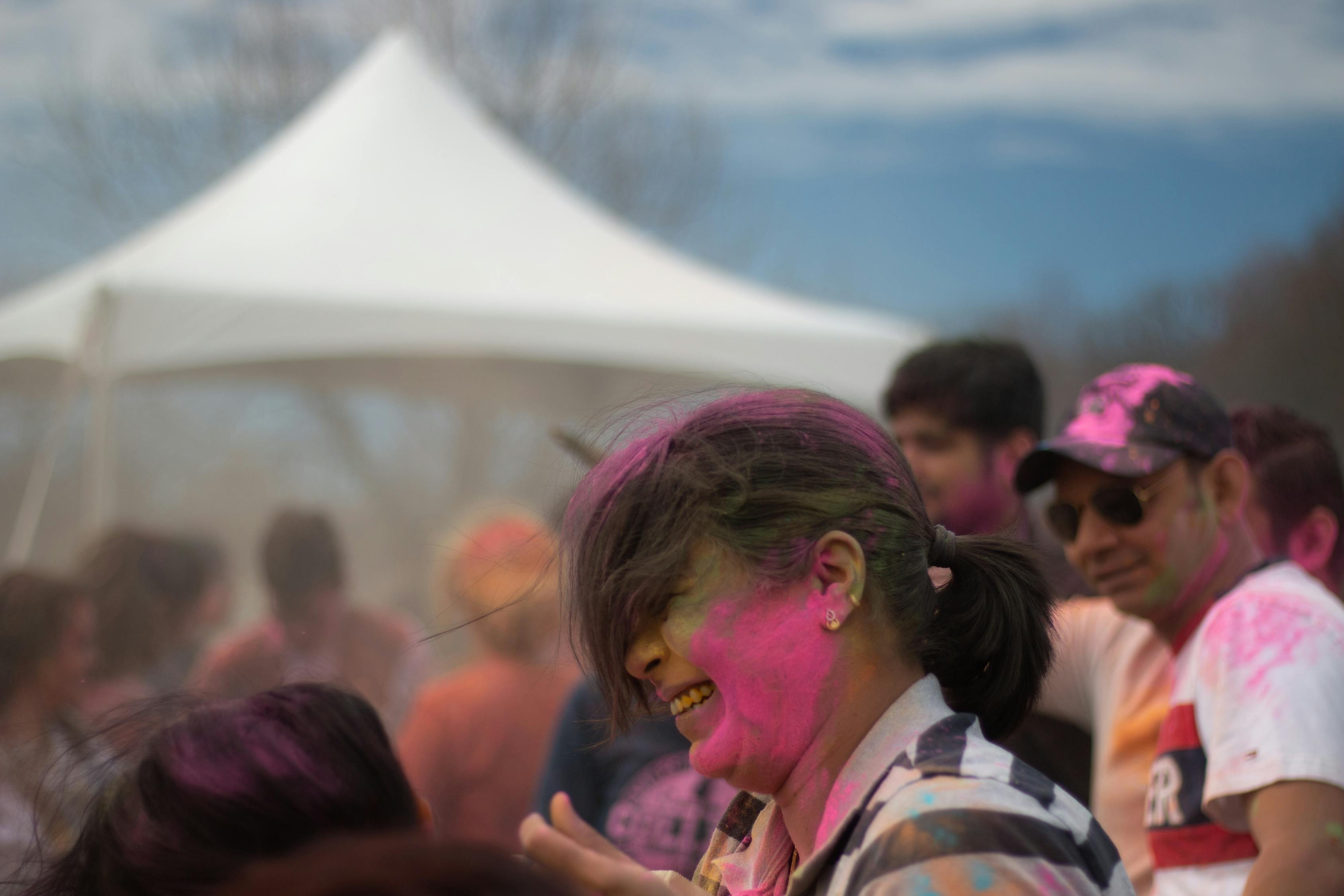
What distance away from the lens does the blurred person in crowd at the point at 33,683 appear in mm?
2434

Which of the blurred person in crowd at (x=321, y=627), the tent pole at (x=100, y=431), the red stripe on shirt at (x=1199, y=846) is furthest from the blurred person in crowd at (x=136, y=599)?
the red stripe on shirt at (x=1199, y=846)

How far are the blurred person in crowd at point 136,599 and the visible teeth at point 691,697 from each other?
9.66 ft

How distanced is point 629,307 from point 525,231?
816 millimetres

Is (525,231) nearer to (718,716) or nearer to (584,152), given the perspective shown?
(718,716)

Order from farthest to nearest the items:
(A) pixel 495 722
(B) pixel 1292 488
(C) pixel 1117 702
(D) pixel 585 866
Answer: (A) pixel 495 722
(B) pixel 1292 488
(C) pixel 1117 702
(D) pixel 585 866

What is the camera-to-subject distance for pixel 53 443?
202 inches

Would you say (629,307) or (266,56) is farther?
(266,56)

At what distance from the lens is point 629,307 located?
5605mm

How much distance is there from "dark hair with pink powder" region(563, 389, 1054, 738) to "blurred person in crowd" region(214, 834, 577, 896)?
1.42 feet

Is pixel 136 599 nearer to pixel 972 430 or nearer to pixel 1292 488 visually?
pixel 972 430

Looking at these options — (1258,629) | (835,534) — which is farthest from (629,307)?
(835,534)

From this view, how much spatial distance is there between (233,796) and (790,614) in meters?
0.57

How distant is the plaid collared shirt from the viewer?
0.97 m

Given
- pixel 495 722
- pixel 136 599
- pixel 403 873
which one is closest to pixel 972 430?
pixel 495 722
